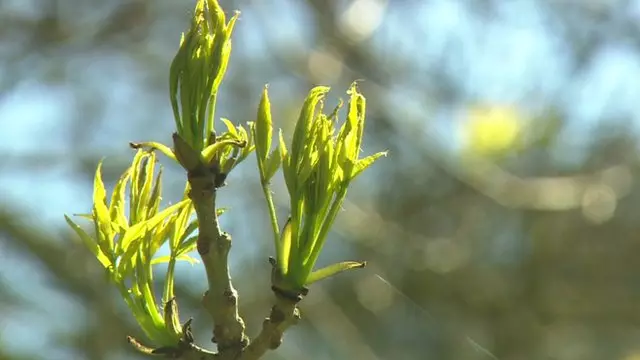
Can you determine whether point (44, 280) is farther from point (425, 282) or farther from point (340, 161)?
point (340, 161)

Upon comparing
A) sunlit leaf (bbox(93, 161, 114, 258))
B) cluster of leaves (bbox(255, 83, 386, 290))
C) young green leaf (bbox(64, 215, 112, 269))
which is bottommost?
young green leaf (bbox(64, 215, 112, 269))

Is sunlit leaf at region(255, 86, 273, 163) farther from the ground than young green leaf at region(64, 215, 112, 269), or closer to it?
farther from the ground

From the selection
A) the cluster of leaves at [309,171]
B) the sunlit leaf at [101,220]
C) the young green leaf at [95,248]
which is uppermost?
the cluster of leaves at [309,171]

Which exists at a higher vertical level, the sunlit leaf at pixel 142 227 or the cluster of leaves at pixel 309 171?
the cluster of leaves at pixel 309 171

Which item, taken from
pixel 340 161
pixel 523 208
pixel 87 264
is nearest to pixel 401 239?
pixel 523 208

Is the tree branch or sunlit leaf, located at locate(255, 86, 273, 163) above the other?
sunlit leaf, located at locate(255, 86, 273, 163)

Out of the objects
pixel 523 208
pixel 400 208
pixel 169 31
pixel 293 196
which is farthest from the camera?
pixel 169 31

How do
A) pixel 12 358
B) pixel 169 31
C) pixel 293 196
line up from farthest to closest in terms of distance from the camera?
pixel 169 31 → pixel 12 358 → pixel 293 196

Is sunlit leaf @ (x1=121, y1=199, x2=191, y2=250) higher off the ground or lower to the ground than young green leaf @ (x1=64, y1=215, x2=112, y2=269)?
higher
